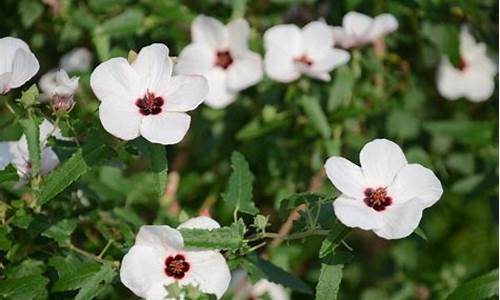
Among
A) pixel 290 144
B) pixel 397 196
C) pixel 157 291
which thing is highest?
Result: pixel 397 196

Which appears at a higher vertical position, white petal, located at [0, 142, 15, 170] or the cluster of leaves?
white petal, located at [0, 142, 15, 170]

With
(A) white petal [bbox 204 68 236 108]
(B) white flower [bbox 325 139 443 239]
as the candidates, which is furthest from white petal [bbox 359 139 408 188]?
(A) white petal [bbox 204 68 236 108]

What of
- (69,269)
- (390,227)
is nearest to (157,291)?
(69,269)

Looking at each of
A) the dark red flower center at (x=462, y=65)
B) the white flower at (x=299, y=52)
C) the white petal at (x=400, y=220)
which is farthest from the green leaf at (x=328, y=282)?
the dark red flower center at (x=462, y=65)

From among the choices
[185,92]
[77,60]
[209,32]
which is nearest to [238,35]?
[209,32]

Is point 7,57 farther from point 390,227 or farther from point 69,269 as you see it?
point 390,227

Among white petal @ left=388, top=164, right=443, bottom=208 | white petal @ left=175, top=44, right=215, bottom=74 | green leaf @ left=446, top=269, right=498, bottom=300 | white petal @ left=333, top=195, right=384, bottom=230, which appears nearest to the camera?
white petal @ left=333, top=195, right=384, bottom=230

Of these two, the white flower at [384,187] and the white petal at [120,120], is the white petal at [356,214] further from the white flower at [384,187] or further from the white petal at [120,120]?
the white petal at [120,120]

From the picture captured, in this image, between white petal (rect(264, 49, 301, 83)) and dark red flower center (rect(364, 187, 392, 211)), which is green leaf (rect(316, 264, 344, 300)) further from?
white petal (rect(264, 49, 301, 83))
